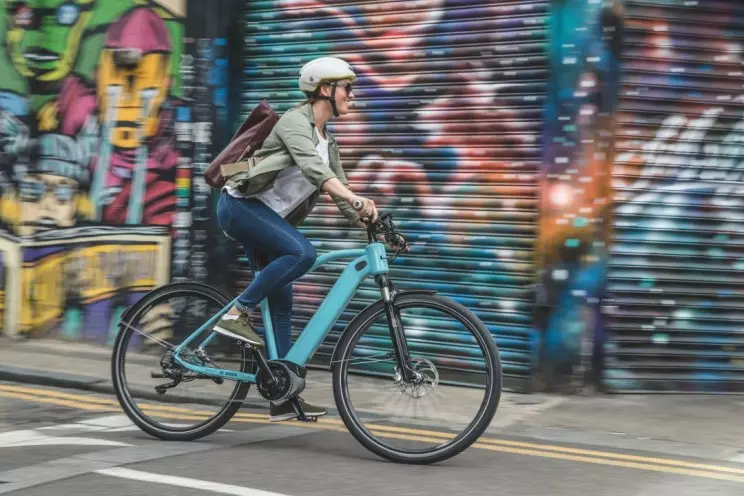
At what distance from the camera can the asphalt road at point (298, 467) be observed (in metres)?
4.84

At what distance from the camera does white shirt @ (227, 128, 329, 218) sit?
575 cm

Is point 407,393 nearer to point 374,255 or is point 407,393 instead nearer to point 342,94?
point 374,255

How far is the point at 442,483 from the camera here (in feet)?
16.4

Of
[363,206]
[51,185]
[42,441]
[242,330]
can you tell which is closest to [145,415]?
[42,441]

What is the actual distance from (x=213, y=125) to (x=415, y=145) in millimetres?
1671

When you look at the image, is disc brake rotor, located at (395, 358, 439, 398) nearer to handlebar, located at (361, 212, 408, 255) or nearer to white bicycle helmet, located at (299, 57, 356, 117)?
handlebar, located at (361, 212, 408, 255)

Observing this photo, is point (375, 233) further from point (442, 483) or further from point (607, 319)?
point (607, 319)

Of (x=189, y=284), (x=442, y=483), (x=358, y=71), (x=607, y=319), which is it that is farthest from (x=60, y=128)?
(x=442, y=483)

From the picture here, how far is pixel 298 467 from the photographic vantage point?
520 cm

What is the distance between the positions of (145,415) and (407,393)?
1453mm

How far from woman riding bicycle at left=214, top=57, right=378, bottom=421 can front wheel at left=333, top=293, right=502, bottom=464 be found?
39cm

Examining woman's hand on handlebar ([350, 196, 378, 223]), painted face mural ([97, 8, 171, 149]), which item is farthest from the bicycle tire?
painted face mural ([97, 8, 171, 149])

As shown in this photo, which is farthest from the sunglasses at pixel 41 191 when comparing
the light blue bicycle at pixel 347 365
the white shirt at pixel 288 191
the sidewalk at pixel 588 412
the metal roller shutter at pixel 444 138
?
the white shirt at pixel 288 191

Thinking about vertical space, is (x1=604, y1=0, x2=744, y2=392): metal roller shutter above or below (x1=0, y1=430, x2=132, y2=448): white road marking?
above
